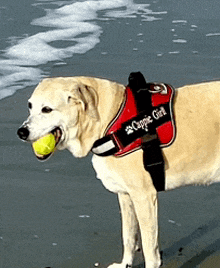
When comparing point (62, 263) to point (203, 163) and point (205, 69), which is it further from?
point (205, 69)

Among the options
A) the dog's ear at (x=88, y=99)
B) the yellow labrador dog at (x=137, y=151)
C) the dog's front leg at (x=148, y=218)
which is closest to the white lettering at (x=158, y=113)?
the yellow labrador dog at (x=137, y=151)

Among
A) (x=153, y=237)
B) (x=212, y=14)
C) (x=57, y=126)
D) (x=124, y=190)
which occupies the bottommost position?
(x=212, y=14)

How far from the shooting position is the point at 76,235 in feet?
16.5

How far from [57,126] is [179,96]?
85 cm

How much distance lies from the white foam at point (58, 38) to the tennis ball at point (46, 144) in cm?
385

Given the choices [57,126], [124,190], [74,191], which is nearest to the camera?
[57,126]

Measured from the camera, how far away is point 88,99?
4066 mm

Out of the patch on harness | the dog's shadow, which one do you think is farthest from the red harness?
the dog's shadow

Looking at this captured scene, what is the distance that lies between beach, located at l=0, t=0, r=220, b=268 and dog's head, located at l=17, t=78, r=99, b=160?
1068 millimetres

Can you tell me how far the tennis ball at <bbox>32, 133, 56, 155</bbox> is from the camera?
4.13 m

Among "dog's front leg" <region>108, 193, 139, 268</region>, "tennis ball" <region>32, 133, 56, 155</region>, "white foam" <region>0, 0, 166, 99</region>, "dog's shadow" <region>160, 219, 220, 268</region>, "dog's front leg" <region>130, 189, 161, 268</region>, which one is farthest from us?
"white foam" <region>0, 0, 166, 99</region>

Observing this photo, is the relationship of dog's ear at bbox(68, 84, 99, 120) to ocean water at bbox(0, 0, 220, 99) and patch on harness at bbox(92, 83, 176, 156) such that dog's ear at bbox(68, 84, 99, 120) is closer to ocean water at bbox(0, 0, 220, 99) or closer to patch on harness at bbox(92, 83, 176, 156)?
patch on harness at bbox(92, 83, 176, 156)

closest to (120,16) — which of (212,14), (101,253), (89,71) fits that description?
(212,14)

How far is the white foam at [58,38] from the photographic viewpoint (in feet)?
29.0
